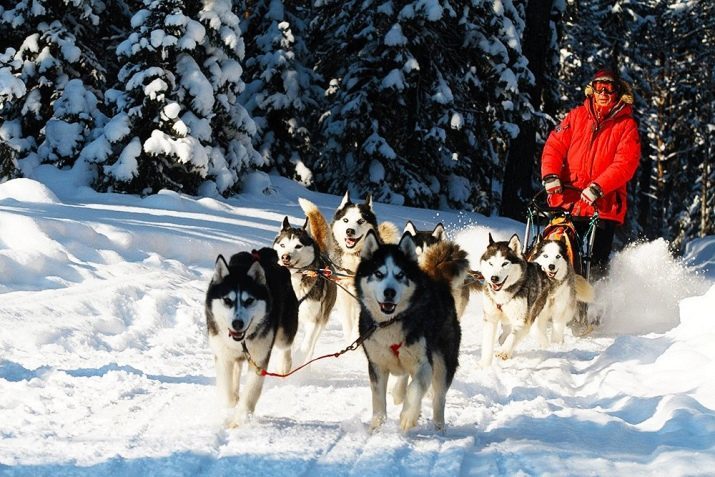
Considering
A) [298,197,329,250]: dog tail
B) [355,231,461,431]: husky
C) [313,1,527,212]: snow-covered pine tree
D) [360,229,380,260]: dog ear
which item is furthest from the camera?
[313,1,527,212]: snow-covered pine tree

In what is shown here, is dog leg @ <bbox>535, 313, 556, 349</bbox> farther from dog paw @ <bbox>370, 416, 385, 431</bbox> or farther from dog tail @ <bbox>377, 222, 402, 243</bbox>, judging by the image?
dog paw @ <bbox>370, 416, 385, 431</bbox>

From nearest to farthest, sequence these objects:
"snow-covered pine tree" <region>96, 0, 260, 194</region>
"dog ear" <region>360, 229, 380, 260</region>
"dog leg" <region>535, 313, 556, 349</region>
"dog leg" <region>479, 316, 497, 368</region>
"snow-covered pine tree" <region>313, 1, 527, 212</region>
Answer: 1. "dog ear" <region>360, 229, 380, 260</region>
2. "dog leg" <region>479, 316, 497, 368</region>
3. "dog leg" <region>535, 313, 556, 349</region>
4. "snow-covered pine tree" <region>96, 0, 260, 194</region>
5. "snow-covered pine tree" <region>313, 1, 527, 212</region>

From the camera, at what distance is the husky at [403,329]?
436cm

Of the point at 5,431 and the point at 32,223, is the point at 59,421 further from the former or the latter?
the point at 32,223

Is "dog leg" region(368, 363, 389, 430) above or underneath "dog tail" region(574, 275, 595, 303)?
underneath

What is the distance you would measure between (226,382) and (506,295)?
9.64 feet

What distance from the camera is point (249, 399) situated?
4383 mm

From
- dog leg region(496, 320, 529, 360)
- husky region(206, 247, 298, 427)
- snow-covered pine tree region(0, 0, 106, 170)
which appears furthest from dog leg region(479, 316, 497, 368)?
snow-covered pine tree region(0, 0, 106, 170)

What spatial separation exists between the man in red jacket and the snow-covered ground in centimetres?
101

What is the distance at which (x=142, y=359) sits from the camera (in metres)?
5.75

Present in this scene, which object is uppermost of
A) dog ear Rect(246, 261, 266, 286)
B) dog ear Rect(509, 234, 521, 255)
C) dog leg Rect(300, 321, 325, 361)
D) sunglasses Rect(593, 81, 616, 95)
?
sunglasses Rect(593, 81, 616, 95)

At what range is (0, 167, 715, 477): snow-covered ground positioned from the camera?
366cm

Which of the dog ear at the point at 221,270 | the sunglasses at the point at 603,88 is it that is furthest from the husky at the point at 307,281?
the sunglasses at the point at 603,88

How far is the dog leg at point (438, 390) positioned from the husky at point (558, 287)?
3.06 metres
